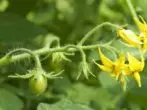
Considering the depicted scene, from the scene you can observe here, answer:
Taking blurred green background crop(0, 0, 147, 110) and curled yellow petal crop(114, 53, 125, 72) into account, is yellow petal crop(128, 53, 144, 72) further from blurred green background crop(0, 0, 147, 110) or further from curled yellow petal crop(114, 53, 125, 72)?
blurred green background crop(0, 0, 147, 110)

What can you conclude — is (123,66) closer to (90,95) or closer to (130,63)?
(130,63)

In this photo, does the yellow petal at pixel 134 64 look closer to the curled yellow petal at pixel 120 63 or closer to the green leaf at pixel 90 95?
the curled yellow petal at pixel 120 63

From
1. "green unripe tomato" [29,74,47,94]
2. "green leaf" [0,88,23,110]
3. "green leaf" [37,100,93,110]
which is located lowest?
"green leaf" [37,100,93,110]

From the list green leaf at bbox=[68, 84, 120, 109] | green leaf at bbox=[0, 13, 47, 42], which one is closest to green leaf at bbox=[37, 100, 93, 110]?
green leaf at bbox=[0, 13, 47, 42]

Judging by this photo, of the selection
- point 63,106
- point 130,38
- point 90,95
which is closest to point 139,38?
point 130,38

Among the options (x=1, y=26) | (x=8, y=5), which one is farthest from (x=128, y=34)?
Result: (x=8, y=5)

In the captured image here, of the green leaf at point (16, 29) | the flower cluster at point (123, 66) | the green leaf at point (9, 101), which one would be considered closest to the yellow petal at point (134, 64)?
the flower cluster at point (123, 66)
